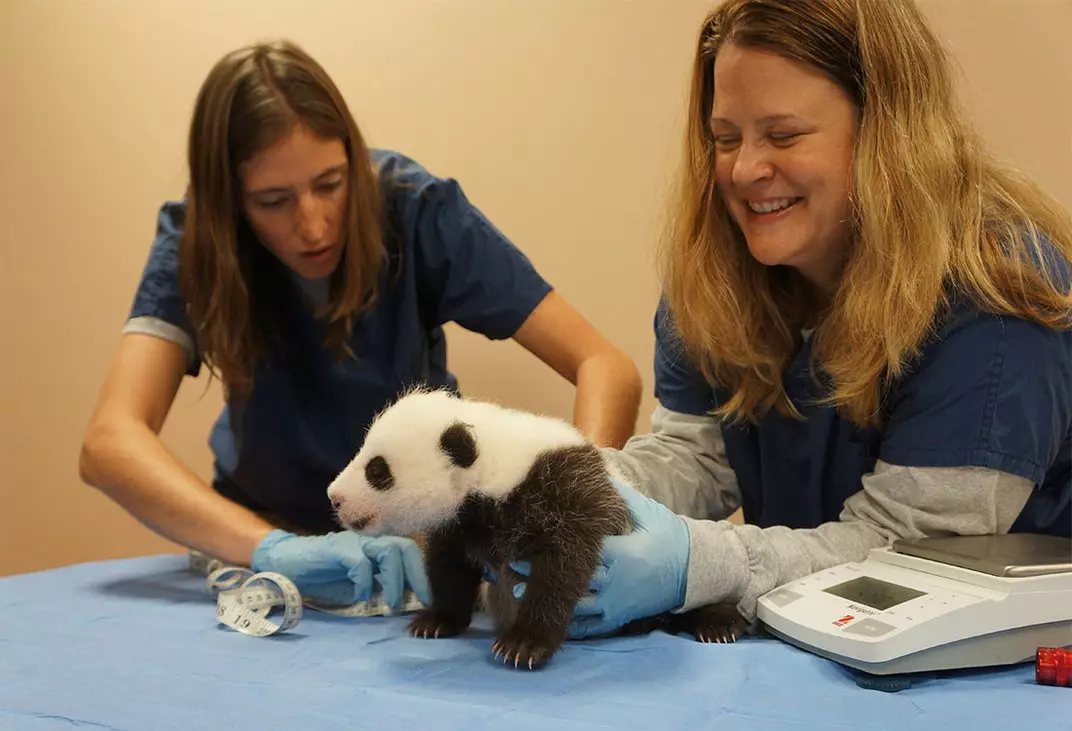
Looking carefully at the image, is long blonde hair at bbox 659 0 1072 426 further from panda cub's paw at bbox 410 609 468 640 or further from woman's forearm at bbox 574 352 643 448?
panda cub's paw at bbox 410 609 468 640

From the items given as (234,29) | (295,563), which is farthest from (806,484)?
(234,29)

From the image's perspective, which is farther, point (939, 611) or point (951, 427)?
point (951, 427)

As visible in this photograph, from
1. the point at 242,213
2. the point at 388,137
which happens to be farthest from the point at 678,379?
the point at 388,137

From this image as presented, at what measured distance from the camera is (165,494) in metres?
1.37

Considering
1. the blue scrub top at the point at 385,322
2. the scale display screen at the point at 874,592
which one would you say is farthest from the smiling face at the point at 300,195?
the scale display screen at the point at 874,592

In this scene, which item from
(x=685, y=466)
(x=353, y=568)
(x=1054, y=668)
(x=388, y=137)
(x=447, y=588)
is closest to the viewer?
(x=1054, y=668)

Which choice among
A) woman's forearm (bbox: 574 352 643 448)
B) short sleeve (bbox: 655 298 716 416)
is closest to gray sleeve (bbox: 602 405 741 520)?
short sleeve (bbox: 655 298 716 416)

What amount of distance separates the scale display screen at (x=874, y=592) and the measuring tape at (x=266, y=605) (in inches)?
21.0

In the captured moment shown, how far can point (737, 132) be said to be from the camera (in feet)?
3.61

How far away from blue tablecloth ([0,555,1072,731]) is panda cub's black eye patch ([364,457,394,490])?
18 centimetres

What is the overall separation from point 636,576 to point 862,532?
0.28m

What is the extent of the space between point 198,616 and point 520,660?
49cm

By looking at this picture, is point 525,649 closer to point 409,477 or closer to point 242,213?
point 409,477

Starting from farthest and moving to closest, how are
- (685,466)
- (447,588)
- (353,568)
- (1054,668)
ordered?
(685,466)
(353,568)
(447,588)
(1054,668)
